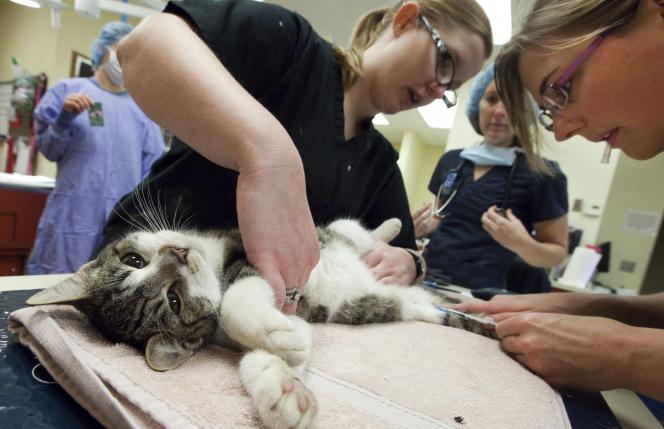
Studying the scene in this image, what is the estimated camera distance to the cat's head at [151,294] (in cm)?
59

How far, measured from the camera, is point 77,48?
4.07 m

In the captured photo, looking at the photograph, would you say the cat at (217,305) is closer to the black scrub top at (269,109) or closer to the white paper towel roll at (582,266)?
the black scrub top at (269,109)

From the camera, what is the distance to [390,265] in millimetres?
1112

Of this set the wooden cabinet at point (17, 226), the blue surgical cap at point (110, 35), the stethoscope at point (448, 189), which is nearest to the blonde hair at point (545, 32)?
the stethoscope at point (448, 189)

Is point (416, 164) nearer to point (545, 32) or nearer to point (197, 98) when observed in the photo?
point (545, 32)

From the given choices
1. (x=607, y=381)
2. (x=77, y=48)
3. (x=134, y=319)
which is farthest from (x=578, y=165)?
(x=77, y=48)

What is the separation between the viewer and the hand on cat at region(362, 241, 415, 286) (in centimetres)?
109

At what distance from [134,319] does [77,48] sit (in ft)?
15.5

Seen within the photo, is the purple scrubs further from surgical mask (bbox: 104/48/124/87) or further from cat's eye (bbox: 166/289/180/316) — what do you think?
cat's eye (bbox: 166/289/180/316)

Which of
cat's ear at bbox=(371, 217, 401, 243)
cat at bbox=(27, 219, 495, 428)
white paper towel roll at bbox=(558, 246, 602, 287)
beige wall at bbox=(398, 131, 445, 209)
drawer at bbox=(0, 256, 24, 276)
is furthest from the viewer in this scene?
beige wall at bbox=(398, 131, 445, 209)

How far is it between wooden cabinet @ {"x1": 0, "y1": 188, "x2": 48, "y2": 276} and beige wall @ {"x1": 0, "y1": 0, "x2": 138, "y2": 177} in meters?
1.62

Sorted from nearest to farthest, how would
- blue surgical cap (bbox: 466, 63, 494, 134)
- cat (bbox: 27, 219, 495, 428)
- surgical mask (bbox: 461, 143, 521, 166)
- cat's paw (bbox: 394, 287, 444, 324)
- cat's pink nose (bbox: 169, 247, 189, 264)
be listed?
cat (bbox: 27, 219, 495, 428) → cat's pink nose (bbox: 169, 247, 189, 264) → cat's paw (bbox: 394, 287, 444, 324) → surgical mask (bbox: 461, 143, 521, 166) → blue surgical cap (bbox: 466, 63, 494, 134)

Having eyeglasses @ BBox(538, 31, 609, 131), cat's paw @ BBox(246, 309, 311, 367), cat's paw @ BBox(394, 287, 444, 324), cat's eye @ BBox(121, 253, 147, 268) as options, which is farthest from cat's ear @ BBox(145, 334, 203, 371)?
eyeglasses @ BBox(538, 31, 609, 131)

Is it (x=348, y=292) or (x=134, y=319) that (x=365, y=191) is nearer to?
(x=348, y=292)
